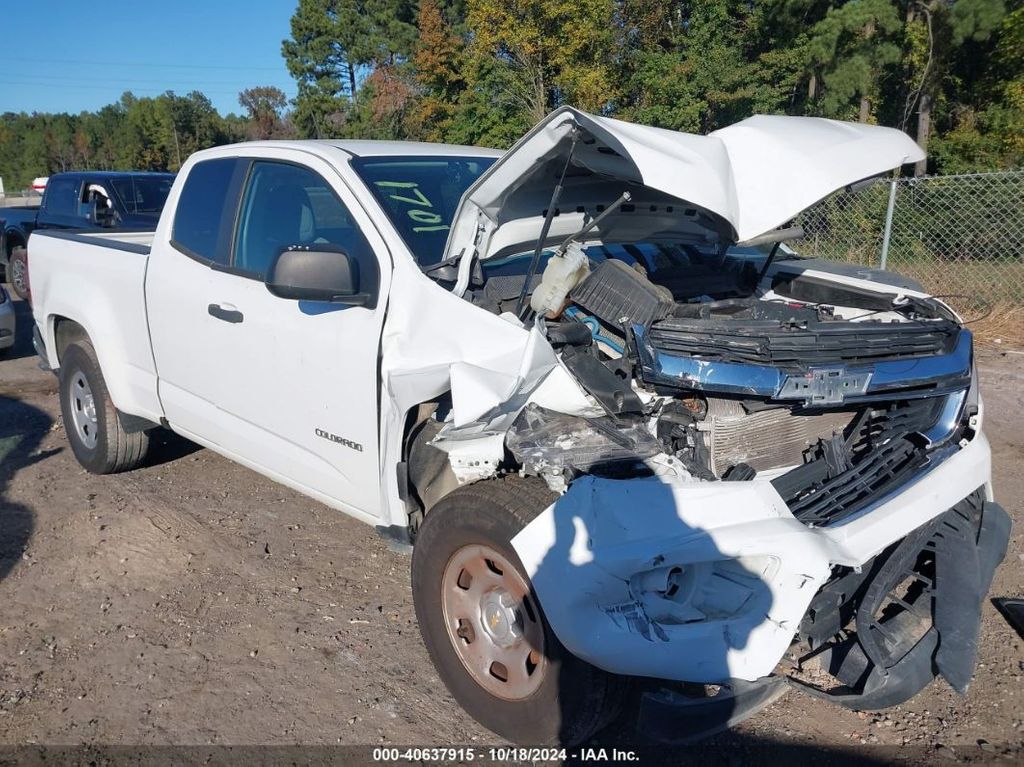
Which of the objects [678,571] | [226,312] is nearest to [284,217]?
[226,312]

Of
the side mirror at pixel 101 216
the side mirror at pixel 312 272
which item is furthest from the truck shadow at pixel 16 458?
the side mirror at pixel 101 216

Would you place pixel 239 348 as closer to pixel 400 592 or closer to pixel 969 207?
pixel 400 592

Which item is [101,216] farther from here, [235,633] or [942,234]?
[942,234]

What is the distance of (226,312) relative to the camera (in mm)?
3934

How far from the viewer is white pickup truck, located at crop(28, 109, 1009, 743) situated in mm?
2416

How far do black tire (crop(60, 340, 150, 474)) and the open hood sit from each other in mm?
2992

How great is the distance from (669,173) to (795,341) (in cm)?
73

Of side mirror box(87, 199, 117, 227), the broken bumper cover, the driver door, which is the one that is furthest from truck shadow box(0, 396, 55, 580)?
side mirror box(87, 199, 117, 227)

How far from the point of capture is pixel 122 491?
5.21 metres

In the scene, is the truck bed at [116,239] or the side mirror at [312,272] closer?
the side mirror at [312,272]

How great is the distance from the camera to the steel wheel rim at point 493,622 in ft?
8.89

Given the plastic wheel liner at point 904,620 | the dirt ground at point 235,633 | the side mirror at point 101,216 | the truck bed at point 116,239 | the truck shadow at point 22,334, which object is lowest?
the truck shadow at point 22,334

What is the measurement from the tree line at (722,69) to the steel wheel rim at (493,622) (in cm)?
2067

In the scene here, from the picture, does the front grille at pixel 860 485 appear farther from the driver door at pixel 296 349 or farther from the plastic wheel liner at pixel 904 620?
the driver door at pixel 296 349
